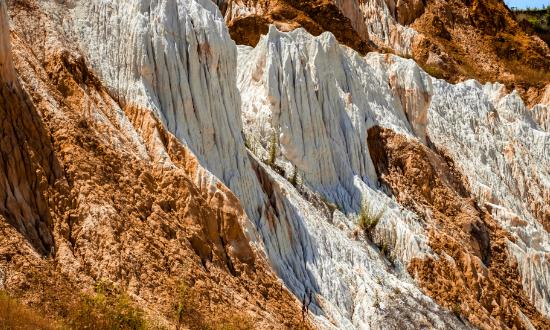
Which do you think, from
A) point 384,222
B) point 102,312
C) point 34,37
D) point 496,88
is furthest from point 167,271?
point 496,88

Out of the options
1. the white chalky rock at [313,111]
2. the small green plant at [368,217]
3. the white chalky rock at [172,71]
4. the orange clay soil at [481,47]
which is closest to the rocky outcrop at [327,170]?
the white chalky rock at [313,111]

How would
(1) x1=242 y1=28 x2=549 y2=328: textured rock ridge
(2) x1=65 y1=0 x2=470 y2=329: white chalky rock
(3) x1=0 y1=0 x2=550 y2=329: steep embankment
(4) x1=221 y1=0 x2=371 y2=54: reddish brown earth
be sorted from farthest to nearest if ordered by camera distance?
(4) x1=221 y1=0 x2=371 y2=54: reddish brown earth → (1) x1=242 y1=28 x2=549 y2=328: textured rock ridge → (2) x1=65 y1=0 x2=470 y2=329: white chalky rock → (3) x1=0 y1=0 x2=550 y2=329: steep embankment

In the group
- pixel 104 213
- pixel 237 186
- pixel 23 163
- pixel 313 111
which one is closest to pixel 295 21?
pixel 313 111

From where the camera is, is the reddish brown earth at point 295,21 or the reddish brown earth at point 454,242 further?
the reddish brown earth at point 295,21

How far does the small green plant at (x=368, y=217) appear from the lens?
23.8m

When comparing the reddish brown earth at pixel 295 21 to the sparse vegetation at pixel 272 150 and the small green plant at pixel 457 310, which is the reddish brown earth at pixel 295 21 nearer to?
the sparse vegetation at pixel 272 150

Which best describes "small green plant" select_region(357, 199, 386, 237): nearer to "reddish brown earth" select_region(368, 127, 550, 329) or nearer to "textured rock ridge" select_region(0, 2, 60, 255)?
"reddish brown earth" select_region(368, 127, 550, 329)

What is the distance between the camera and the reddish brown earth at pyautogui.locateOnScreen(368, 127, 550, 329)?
76.5ft

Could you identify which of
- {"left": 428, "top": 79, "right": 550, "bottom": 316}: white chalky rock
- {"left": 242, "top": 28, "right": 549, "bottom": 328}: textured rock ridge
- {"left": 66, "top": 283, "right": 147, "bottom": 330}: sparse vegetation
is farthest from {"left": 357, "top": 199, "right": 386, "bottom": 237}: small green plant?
{"left": 66, "top": 283, "right": 147, "bottom": 330}: sparse vegetation

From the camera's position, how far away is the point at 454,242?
25.2 m

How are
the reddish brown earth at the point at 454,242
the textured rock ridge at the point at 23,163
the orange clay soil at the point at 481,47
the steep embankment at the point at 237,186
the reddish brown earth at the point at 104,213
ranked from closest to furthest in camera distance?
the reddish brown earth at the point at 104,213
the textured rock ridge at the point at 23,163
the steep embankment at the point at 237,186
the reddish brown earth at the point at 454,242
the orange clay soil at the point at 481,47

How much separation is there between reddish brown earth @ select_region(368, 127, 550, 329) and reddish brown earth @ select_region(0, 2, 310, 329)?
737 centimetres

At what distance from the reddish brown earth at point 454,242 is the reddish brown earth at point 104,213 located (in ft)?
24.2

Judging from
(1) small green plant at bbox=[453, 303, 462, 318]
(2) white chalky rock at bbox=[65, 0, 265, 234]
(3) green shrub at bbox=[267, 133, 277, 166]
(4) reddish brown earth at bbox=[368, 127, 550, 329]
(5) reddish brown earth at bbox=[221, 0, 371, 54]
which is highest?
(5) reddish brown earth at bbox=[221, 0, 371, 54]
